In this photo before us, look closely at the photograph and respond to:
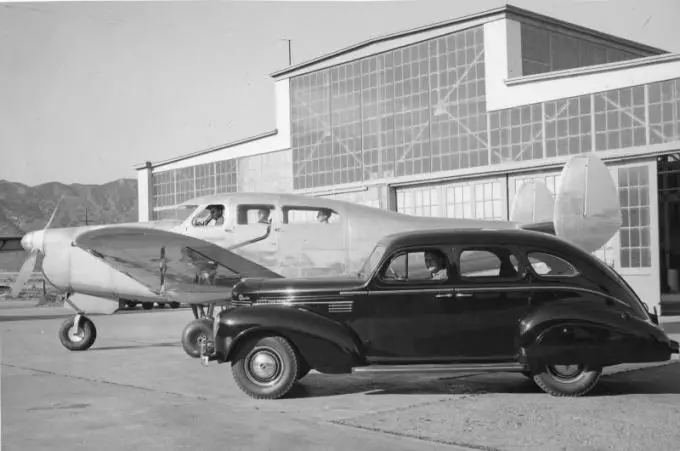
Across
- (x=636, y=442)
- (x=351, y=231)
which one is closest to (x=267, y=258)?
(x=351, y=231)

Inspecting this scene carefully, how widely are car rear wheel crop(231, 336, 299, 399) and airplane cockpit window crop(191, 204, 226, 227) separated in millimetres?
4643

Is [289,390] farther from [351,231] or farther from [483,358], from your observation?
[351,231]

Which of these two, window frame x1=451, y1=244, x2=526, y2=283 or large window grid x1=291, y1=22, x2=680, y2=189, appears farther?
large window grid x1=291, y1=22, x2=680, y2=189

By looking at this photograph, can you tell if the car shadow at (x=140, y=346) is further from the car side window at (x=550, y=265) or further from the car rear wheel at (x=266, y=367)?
the car side window at (x=550, y=265)

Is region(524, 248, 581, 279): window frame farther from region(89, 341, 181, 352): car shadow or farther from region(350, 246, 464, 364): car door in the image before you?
region(89, 341, 181, 352): car shadow

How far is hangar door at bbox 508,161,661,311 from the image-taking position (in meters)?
22.2

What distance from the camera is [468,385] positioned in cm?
882

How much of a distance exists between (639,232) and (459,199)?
240 inches

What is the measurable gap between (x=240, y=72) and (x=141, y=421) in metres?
6.38

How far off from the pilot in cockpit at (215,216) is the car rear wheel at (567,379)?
6.28m

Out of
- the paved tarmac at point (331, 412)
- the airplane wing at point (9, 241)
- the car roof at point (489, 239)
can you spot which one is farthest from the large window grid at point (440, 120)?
the car roof at point (489, 239)

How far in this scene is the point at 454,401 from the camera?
25.3ft

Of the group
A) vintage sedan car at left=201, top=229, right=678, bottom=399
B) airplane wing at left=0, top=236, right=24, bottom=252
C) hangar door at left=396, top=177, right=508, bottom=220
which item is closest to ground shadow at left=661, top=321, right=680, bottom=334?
hangar door at left=396, top=177, right=508, bottom=220

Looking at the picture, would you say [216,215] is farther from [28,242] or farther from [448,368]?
[448,368]
